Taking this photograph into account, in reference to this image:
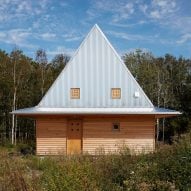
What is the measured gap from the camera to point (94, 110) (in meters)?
26.5

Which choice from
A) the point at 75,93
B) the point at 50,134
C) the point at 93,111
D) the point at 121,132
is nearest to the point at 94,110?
the point at 93,111

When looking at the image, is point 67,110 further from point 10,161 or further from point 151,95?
point 151,95

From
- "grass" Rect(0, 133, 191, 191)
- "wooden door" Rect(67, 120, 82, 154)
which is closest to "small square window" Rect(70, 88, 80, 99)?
"wooden door" Rect(67, 120, 82, 154)

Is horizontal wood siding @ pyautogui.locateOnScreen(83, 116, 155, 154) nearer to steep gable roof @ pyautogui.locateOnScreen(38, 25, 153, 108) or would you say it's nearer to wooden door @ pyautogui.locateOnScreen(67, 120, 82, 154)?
wooden door @ pyautogui.locateOnScreen(67, 120, 82, 154)

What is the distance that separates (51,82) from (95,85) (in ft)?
77.4

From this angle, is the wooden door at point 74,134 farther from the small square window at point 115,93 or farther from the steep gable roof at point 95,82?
the small square window at point 115,93

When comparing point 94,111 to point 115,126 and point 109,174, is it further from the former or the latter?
point 109,174

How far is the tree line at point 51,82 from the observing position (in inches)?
1876

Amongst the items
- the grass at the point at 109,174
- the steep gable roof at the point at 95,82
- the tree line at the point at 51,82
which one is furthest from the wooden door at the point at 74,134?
the tree line at the point at 51,82

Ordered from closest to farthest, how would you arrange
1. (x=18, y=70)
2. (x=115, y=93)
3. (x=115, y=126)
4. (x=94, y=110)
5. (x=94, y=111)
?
(x=94, y=111)
(x=94, y=110)
(x=115, y=126)
(x=115, y=93)
(x=18, y=70)

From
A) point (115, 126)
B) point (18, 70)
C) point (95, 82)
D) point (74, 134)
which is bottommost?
point (74, 134)

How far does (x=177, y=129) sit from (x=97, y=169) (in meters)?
40.9

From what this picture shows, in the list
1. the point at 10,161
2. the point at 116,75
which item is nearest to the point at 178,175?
the point at 10,161

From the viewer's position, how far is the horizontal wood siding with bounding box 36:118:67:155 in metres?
26.7
